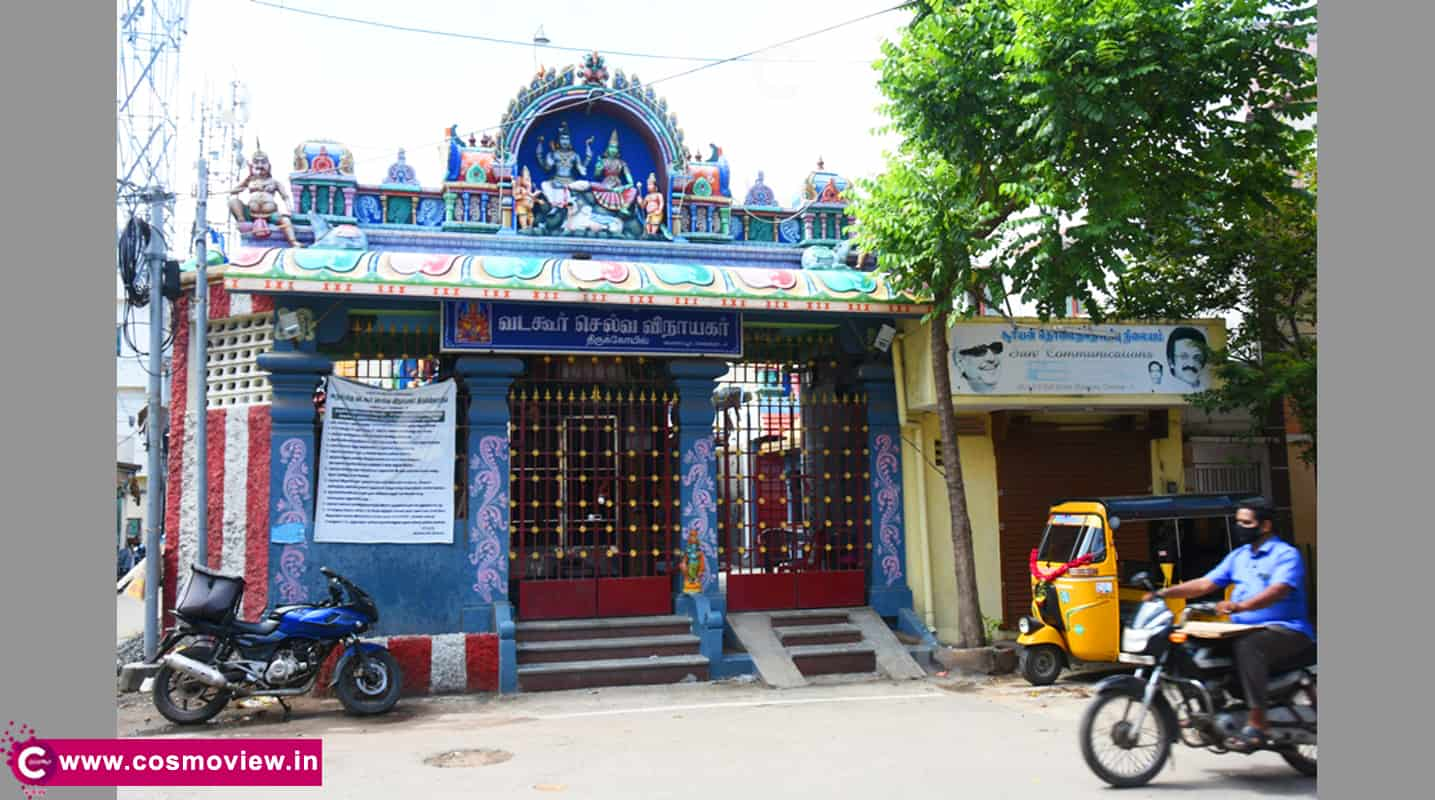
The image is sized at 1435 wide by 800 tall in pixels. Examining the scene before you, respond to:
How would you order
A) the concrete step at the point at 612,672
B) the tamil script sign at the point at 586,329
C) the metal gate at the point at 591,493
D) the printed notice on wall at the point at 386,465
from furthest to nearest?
the metal gate at the point at 591,493, the tamil script sign at the point at 586,329, the printed notice on wall at the point at 386,465, the concrete step at the point at 612,672

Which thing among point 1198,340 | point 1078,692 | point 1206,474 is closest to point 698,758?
point 1078,692

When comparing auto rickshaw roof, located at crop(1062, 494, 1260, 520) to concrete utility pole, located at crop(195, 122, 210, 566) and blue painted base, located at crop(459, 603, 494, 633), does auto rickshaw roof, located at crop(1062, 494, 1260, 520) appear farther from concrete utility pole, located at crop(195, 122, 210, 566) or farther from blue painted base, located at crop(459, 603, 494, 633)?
concrete utility pole, located at crop(195, 122, 210, 566)

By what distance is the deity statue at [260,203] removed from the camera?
1092 centimetres

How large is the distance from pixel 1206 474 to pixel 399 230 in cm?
973

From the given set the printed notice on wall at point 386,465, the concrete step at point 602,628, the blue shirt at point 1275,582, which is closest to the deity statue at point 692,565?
the concrete step at point 602,628

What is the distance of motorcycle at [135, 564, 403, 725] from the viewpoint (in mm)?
8586

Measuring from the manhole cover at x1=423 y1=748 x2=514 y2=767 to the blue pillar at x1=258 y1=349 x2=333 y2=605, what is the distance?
3.53 metres

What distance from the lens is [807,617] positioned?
11.6 metres

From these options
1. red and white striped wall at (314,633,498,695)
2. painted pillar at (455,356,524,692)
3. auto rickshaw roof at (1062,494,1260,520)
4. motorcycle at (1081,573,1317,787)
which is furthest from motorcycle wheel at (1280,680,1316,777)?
painted pillar at (455,356,524,692)

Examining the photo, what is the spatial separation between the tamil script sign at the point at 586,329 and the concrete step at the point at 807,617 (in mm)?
2760

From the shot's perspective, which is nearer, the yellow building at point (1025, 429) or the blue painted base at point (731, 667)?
the blue painted base at point (731, 667)

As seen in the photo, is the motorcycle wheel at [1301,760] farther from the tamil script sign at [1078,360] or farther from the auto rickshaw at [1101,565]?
the tamil script sign at [1078,360]

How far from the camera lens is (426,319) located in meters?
11.0

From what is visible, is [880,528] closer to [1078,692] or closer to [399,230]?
[1078,692]
